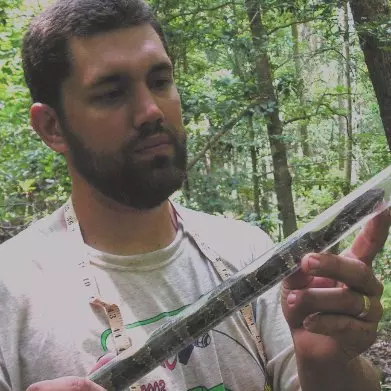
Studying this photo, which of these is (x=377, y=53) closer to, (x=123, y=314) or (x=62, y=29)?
(x=62, y=29)

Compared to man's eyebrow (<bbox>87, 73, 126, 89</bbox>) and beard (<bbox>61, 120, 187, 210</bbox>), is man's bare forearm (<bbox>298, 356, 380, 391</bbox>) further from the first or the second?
man's eyebrow (<bbox>87, 73, 126, 89</bbox>)

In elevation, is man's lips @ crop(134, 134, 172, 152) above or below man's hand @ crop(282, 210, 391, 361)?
above

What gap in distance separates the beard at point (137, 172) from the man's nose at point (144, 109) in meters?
0.02

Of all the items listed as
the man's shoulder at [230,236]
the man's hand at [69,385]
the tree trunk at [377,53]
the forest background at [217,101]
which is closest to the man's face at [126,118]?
the man's shoulder at [230,236]

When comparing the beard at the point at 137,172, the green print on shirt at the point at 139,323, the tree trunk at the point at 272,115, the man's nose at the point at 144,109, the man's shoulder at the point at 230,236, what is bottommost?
the tree trunk at the point at 272,115

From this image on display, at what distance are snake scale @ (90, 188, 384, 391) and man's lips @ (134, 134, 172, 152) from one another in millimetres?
498

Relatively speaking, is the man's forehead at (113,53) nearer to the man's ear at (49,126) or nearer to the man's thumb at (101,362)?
the man's ear at (49,126)

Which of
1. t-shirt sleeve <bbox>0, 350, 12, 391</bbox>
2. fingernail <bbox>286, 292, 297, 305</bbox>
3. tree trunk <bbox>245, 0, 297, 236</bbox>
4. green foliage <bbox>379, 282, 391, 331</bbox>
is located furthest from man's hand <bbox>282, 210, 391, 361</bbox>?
green foliage <bbox>379, 282, 391, 331</bbox>

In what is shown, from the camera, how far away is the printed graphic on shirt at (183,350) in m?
1.32

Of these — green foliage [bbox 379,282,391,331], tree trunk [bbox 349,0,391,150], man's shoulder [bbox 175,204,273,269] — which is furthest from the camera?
green foliage [bbox 379,282,391,331]

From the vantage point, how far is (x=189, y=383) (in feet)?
4.49

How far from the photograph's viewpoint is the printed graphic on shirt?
1.32m

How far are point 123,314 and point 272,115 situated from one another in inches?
191

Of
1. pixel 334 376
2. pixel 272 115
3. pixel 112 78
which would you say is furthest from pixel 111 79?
pixel 272 115
